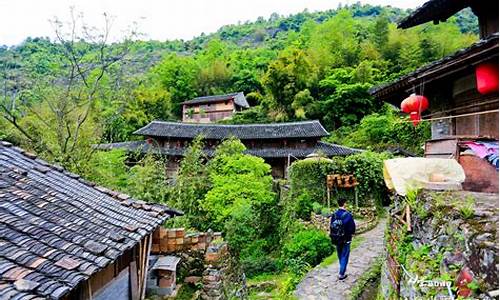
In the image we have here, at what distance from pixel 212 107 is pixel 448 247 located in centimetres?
4419

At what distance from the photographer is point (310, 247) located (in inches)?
533

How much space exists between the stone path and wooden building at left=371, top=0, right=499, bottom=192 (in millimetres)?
3847

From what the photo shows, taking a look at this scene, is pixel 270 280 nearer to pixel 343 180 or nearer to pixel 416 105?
pixel 343 180

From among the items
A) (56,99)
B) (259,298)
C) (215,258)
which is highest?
(56,99)

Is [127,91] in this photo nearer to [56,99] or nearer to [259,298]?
[56,99]

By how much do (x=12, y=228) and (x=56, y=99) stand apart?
11134 millimetres

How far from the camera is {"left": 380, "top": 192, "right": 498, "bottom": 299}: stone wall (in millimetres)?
2922

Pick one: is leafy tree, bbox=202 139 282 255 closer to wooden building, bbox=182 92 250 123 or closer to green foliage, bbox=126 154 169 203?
green foliage, bbox=126 154 169 203

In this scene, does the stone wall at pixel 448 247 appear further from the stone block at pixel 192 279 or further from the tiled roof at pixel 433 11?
the tiled roof at pixel 433 11

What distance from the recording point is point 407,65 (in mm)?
35000

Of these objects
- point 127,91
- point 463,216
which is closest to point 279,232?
point 127,91

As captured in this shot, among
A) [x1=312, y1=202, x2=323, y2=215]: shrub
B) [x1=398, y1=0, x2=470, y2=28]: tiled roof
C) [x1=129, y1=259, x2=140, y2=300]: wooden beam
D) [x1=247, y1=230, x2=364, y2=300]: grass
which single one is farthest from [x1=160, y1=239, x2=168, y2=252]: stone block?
[x1=312, y1=202, x2=323, y2=215]: shrub

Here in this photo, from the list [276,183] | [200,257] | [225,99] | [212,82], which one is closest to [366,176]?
[276,183]

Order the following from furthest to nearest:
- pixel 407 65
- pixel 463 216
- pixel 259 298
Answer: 1. pixel 407 65
2. pixel 259 298
3. pixel 463 216
